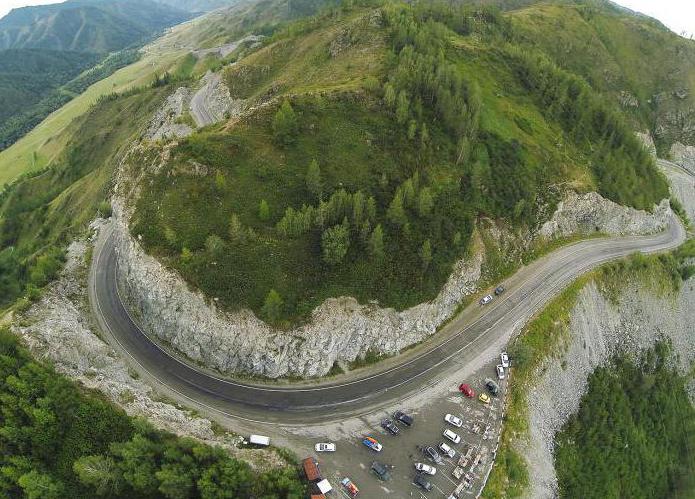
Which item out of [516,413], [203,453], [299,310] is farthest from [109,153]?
[516,413]

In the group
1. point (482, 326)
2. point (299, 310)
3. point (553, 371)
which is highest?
point (299, 310)

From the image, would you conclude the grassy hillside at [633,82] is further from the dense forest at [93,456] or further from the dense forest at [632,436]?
the dense forest at [93,456]

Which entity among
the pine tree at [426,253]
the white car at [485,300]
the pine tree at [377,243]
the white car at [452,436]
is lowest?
the white car at [452,436]

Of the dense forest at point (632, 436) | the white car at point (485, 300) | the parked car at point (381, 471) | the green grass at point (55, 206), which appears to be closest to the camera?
the parked car at point (381, 471)

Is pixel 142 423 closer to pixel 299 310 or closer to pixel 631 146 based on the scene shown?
pixel 299 310

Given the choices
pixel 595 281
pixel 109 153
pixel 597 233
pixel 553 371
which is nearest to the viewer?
pixel 553 371

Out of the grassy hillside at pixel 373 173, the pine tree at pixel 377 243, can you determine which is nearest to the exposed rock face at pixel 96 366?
the grassy hillside at pixel 373 173
